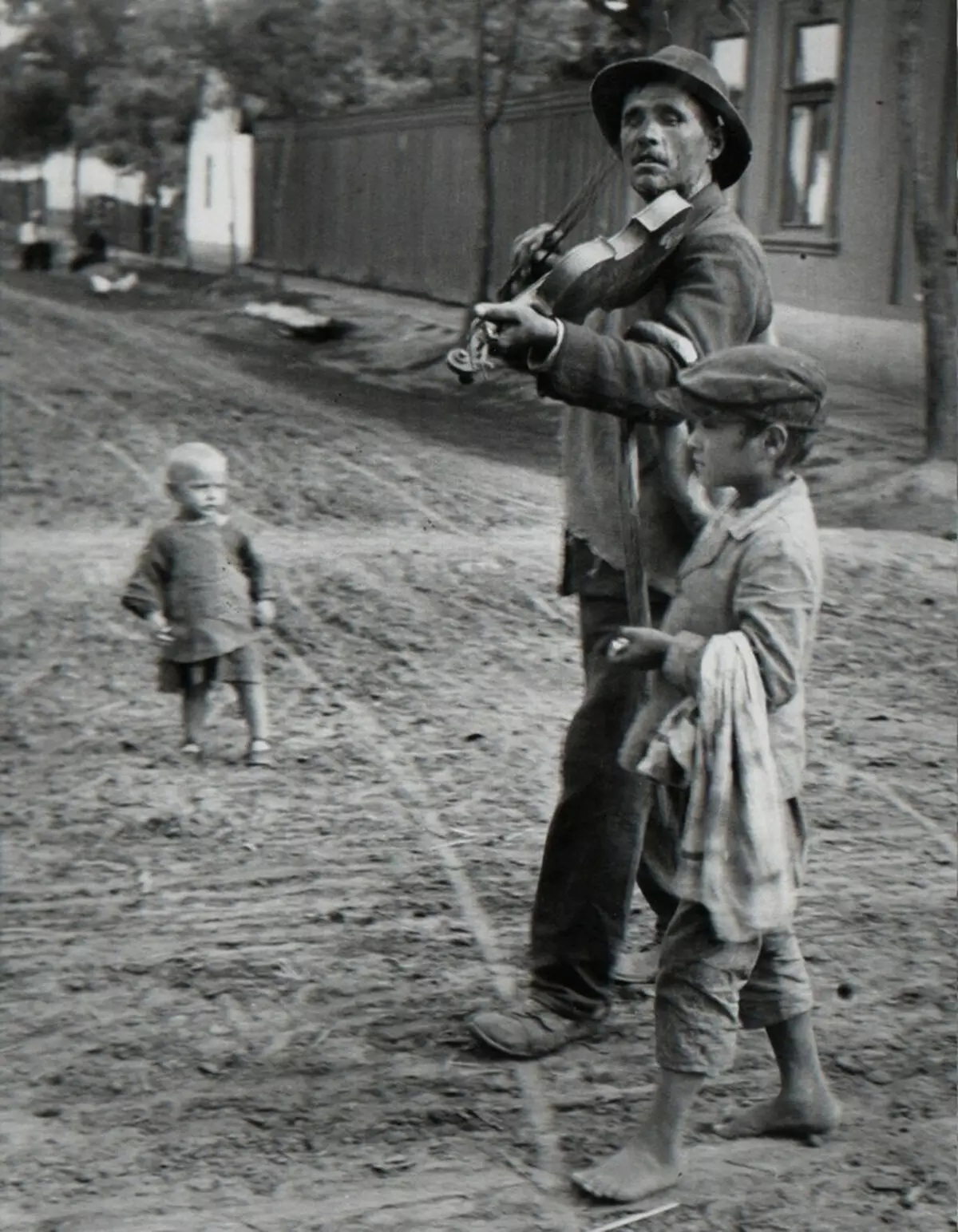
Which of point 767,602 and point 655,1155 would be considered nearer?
point 767,602

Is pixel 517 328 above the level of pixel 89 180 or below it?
below

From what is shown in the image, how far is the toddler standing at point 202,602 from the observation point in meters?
3.34

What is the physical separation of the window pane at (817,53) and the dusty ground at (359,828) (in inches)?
22.8

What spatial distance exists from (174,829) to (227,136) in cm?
140

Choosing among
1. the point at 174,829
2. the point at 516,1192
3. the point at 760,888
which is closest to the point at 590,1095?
the point at 516,1192

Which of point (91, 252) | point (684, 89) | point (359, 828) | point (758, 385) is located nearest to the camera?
point (758, 385)

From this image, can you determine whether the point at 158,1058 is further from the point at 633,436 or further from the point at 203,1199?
the point at 633,436

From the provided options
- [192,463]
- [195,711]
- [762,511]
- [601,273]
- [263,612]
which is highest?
[601,273]

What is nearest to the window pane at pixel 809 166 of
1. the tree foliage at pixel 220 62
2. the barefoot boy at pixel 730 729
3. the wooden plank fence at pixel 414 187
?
the wooden plank fence at pixel 414 187

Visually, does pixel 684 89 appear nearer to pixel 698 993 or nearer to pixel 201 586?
pixel 698 993

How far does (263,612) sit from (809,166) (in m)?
1.43

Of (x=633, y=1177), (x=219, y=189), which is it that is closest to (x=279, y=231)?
(x=219, y=189)

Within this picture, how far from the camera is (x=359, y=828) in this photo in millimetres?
3133

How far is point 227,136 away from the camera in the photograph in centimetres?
321
